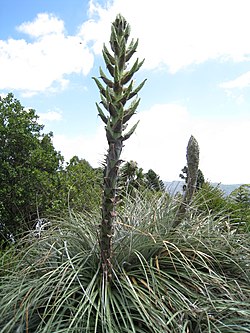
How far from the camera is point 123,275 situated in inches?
82.4

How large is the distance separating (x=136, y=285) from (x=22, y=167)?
315cm

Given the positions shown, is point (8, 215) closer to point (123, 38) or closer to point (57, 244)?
point (57, 244)

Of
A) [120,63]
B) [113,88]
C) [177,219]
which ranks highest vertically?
[120,63]

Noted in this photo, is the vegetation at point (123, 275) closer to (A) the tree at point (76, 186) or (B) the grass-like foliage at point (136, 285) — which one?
(B) the grass-like foliage at point (136, 285)

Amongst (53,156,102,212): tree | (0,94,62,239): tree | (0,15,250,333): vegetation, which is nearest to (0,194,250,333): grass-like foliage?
(0,15,250,333): vegetation

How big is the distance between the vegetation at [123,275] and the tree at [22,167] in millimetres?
2058

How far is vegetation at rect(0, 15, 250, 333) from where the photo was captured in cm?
183

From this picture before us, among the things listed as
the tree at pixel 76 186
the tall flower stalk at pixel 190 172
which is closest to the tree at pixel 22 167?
the tree at pixel 76 186

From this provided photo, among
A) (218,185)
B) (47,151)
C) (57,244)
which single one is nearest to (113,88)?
(57,244)

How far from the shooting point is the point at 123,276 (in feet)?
6.80

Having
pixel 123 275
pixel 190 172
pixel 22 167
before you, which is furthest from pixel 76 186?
pixel 123 275

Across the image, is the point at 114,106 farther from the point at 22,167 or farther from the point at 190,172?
the point at 22,167

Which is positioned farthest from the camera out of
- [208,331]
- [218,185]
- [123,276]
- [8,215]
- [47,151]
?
[47,151]

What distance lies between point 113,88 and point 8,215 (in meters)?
3.25
